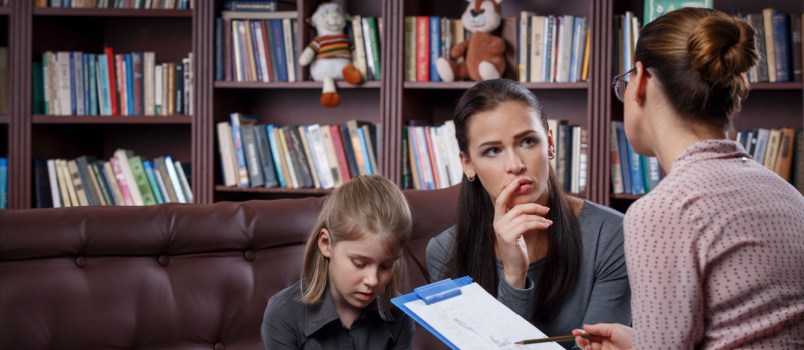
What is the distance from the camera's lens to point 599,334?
108cm

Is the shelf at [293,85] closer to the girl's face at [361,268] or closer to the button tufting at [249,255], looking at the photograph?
the button tufting at [249,255]

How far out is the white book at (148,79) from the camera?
303cm

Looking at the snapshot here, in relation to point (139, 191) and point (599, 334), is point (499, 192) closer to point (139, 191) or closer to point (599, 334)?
point (599, 334)

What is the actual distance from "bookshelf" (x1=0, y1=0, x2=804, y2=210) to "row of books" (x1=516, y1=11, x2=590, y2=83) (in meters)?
0.05

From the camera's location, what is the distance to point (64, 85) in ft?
9.90

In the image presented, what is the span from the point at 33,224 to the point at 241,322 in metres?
0.57

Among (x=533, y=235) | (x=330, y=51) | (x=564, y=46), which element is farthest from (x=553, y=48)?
(x=533, y=235)

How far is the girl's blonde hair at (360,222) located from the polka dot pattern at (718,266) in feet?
2.15

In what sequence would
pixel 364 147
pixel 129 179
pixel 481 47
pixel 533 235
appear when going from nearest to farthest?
pixel 533 235 < pixel 481 47 < pixel 364 147 < pixel 129 179

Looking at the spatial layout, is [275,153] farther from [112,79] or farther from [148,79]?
[112,79]

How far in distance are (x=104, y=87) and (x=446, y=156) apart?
1548mm

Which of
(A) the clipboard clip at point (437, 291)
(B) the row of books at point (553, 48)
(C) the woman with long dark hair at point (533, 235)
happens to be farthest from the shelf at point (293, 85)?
(A) the clipboard clip at point (437, 291)

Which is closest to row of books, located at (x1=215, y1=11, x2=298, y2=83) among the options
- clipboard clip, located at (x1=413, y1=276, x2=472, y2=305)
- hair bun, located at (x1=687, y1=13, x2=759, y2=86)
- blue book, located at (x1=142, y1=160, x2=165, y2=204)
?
blue book, located at (x1=142, y1=160, x2=165, y2=204)

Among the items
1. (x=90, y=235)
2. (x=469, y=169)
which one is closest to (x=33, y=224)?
(x=90, y=235)
